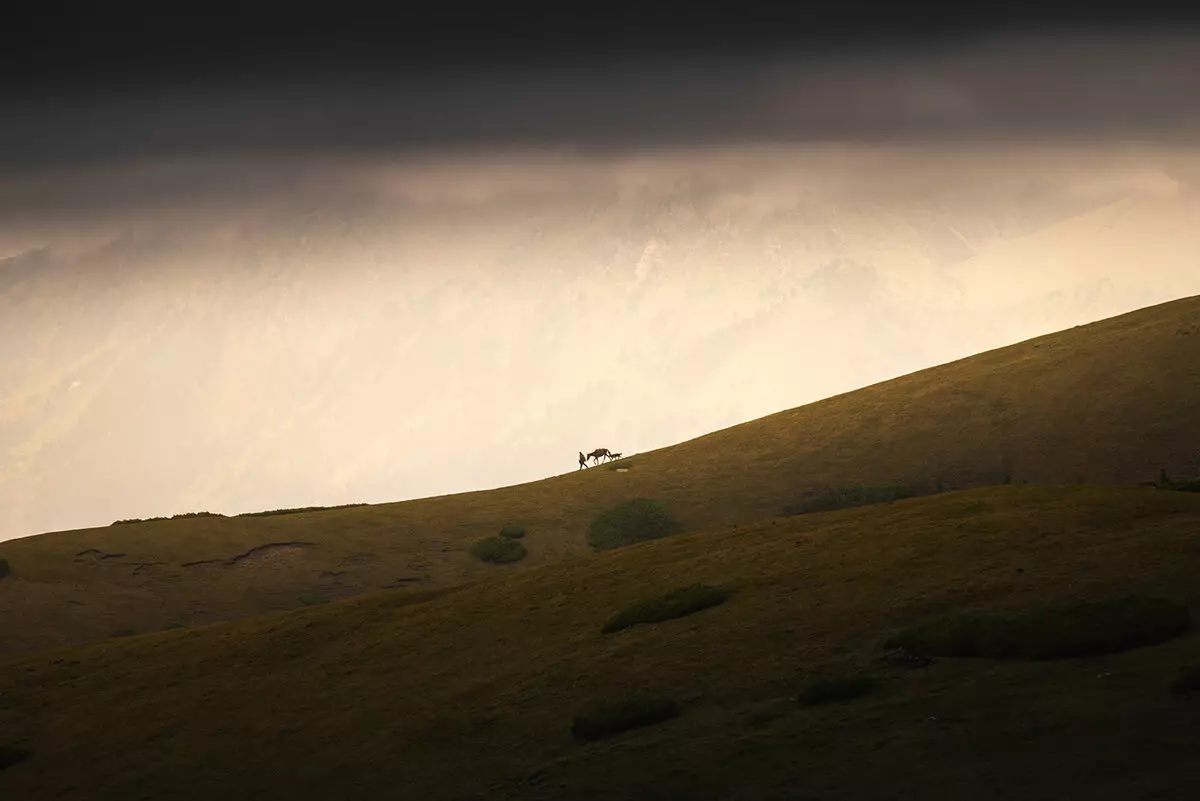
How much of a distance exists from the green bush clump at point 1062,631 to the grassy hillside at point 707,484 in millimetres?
38497

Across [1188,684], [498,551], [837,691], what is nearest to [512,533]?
[498,551]

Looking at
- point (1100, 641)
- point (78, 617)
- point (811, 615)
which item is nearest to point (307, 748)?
point (811, 615)

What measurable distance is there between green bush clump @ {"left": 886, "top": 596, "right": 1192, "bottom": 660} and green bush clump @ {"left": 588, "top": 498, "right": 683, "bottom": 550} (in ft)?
157

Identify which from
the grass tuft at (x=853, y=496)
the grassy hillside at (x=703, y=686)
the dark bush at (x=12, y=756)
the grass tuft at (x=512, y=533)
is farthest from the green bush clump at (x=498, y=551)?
the dark bush at (x=12, y=756)

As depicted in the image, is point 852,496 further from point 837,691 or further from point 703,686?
point 837,691

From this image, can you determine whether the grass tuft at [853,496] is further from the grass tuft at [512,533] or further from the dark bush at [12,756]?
the dark bush at [12,756]

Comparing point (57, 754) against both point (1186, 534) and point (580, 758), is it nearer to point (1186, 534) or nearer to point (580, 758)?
point (580, 758)

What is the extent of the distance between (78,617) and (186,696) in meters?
30.4

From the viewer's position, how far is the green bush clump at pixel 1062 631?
26094 millimetres

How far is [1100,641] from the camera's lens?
2612 centimetres

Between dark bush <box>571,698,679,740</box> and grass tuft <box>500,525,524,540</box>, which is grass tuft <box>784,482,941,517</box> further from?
dark bush <box>571,698,679,740</box>

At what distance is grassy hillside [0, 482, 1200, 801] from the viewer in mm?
23266

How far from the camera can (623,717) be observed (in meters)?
28.4

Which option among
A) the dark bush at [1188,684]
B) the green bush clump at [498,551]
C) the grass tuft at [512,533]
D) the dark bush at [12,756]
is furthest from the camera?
the grass tuft at [512,533]
